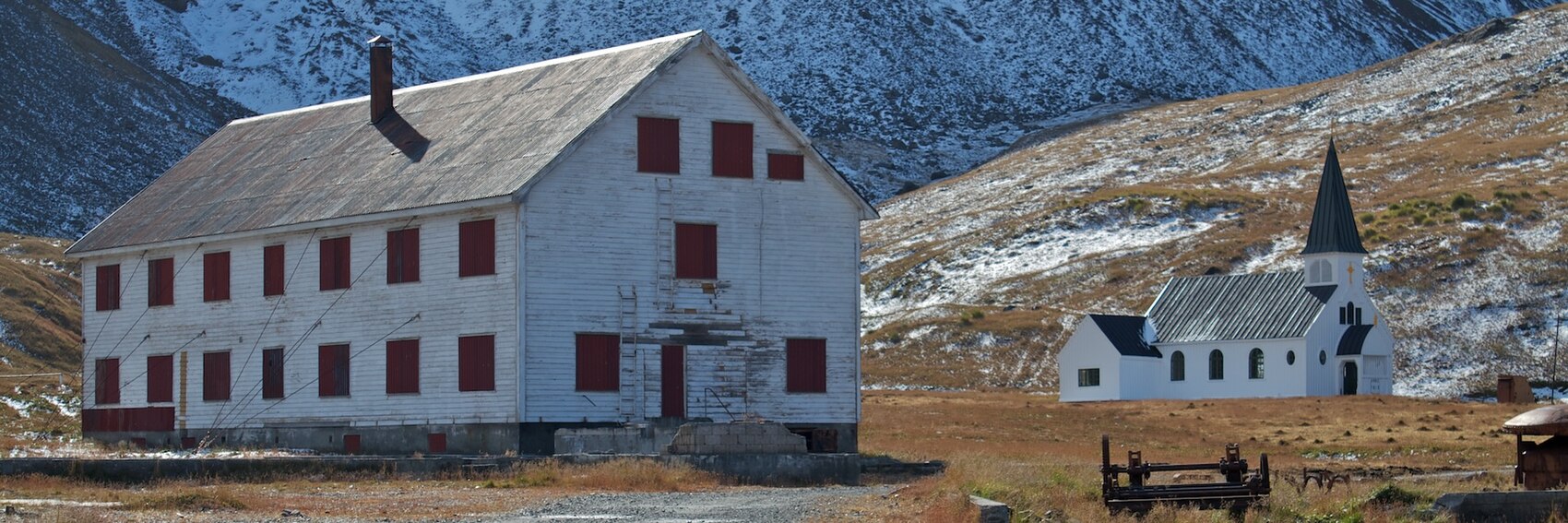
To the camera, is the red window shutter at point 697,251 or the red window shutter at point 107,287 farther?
the red window shutter at point 107,287

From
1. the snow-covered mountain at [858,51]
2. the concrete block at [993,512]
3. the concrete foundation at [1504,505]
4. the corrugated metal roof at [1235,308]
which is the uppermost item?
the snow-covered mountain at [858,51]

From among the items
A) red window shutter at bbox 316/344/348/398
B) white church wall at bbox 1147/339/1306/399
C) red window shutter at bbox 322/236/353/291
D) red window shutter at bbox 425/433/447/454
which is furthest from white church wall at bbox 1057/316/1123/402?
red window shutter at bbox 425/433/447/454

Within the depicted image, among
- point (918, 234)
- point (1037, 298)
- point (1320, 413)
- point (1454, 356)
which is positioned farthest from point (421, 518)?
point (918, 234)

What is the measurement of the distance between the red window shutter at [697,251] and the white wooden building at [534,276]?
39mm

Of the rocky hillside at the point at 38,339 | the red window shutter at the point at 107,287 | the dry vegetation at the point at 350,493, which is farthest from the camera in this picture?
the rocky hillside at the point at 38,339

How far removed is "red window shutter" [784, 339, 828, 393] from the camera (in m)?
46.2

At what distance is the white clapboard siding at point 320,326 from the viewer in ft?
143

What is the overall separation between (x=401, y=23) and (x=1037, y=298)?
8560 cm

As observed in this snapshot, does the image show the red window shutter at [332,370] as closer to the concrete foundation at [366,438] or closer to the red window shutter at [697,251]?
the concrete foundation at [366,438]

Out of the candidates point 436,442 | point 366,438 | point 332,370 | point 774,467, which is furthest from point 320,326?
point 774,467

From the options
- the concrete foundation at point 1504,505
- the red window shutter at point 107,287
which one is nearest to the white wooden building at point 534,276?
the red window shutter at point 107,287

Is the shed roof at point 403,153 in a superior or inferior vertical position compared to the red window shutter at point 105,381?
superior

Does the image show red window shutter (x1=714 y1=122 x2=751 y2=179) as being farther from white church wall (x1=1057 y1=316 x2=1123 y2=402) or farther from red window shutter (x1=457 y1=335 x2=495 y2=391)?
white church wall (x1=1057 y1=316 x2=1123 y2=402)

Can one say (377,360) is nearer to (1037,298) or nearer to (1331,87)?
(1037,298)
